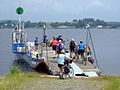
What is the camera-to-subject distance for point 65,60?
56.0 feet

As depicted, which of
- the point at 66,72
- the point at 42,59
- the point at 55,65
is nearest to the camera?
the point at 66,72

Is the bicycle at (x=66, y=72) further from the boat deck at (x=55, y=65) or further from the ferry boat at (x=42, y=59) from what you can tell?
the boat deck at (x=55, y=65)

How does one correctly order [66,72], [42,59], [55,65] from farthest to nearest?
[42,59] → [55,65] → [66,72]

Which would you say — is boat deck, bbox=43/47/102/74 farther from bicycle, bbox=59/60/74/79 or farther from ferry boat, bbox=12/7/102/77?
bicycle, bbox=59/60/74/79

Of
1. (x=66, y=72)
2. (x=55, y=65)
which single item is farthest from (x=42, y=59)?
(x=66, y=72)

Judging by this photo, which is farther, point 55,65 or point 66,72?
point 55,65

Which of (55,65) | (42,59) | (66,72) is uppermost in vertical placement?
(66,72)

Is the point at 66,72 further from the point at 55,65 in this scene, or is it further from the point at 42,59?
the point at 42,59

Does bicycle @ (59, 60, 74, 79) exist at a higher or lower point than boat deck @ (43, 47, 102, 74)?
higher

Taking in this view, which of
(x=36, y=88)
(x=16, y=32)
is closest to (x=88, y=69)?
(x=36, y=88)

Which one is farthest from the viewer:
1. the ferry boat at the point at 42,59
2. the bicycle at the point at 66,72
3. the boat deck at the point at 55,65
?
the boat deck at the point at 55,65

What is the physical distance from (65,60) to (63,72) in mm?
605

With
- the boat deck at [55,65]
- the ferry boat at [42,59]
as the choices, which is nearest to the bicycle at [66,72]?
the ferry boat at [42,59]

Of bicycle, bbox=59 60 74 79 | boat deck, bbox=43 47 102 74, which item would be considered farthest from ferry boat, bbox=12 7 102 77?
bicycle, bbox=59 60 74 79
